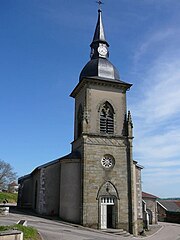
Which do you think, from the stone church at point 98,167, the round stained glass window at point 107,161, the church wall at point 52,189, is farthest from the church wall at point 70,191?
the round stained glass window at point 107,161

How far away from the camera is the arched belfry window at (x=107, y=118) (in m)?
24.3

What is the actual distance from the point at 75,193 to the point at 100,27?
16.9 meters

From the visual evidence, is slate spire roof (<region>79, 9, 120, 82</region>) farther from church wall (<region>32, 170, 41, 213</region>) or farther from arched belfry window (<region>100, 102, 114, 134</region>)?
church wall (<region>32, 170, 41, 213</region>)

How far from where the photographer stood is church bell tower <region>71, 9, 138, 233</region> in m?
22.0

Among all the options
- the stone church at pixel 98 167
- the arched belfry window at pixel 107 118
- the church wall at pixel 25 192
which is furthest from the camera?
the church wall at pixel 25 192

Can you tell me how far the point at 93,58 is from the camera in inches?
1064

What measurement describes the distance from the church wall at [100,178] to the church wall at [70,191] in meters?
0.74

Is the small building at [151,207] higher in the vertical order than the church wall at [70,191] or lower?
lower

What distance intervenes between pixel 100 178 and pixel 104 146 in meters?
2.72

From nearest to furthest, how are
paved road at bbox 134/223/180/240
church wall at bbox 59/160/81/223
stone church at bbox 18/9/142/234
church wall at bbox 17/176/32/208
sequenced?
church wall at bbox 59/160/81/223, stone church at bbox 18/9/142/234, paved road at bbox 134/223/180/240, church wall at bbox 17/176/32/208

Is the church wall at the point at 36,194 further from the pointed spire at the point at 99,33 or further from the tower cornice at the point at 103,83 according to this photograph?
the pointed spire at the point at 99,33

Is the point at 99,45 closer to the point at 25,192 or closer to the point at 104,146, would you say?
the point at 104,146

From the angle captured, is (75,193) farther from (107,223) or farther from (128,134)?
(128,134)

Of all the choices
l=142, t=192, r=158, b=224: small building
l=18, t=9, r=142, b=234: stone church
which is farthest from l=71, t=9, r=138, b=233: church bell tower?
l=142, t=192, r=158, b=224: small building
